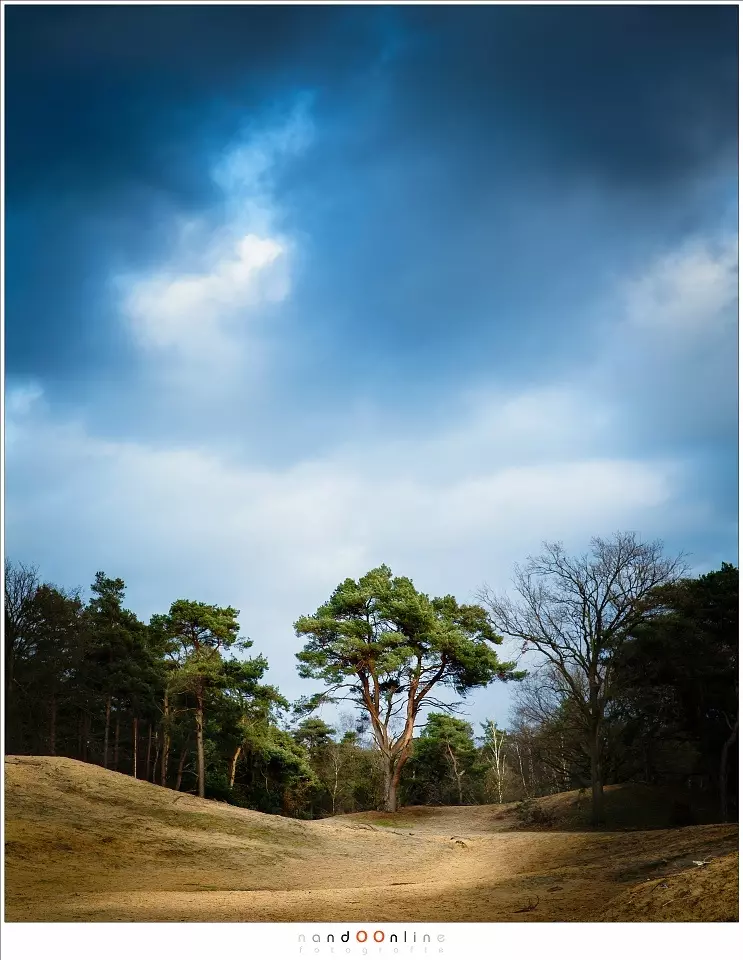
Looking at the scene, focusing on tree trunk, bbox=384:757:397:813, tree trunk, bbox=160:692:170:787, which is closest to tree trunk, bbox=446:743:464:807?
tree trunk, bbox=384:757:397:813

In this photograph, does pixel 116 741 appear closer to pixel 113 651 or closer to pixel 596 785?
pixel 113 651

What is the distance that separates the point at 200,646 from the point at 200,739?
0.64 metres

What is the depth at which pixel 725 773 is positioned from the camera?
16.3 ft

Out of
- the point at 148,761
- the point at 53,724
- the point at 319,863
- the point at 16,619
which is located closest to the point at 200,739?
the point at 148,761

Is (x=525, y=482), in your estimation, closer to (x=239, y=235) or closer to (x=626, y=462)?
(x=626, y=462)

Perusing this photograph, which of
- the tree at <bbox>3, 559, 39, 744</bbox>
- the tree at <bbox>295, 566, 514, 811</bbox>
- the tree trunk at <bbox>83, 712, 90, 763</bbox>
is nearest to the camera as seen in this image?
the tree at <bbox>3, 559, 39, 744</bbox>

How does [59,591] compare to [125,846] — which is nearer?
[59,591]

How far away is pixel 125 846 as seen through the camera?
4.56 m

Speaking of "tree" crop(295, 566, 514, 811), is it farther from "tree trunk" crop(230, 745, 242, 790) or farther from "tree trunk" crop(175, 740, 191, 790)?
"tree trunk" crop(175, 740, 191, 790)

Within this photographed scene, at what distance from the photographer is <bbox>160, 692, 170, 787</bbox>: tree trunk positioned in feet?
15.6

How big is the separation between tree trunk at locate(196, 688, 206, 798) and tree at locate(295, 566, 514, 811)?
0.71m

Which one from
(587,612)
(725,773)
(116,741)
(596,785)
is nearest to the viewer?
(116,741)
